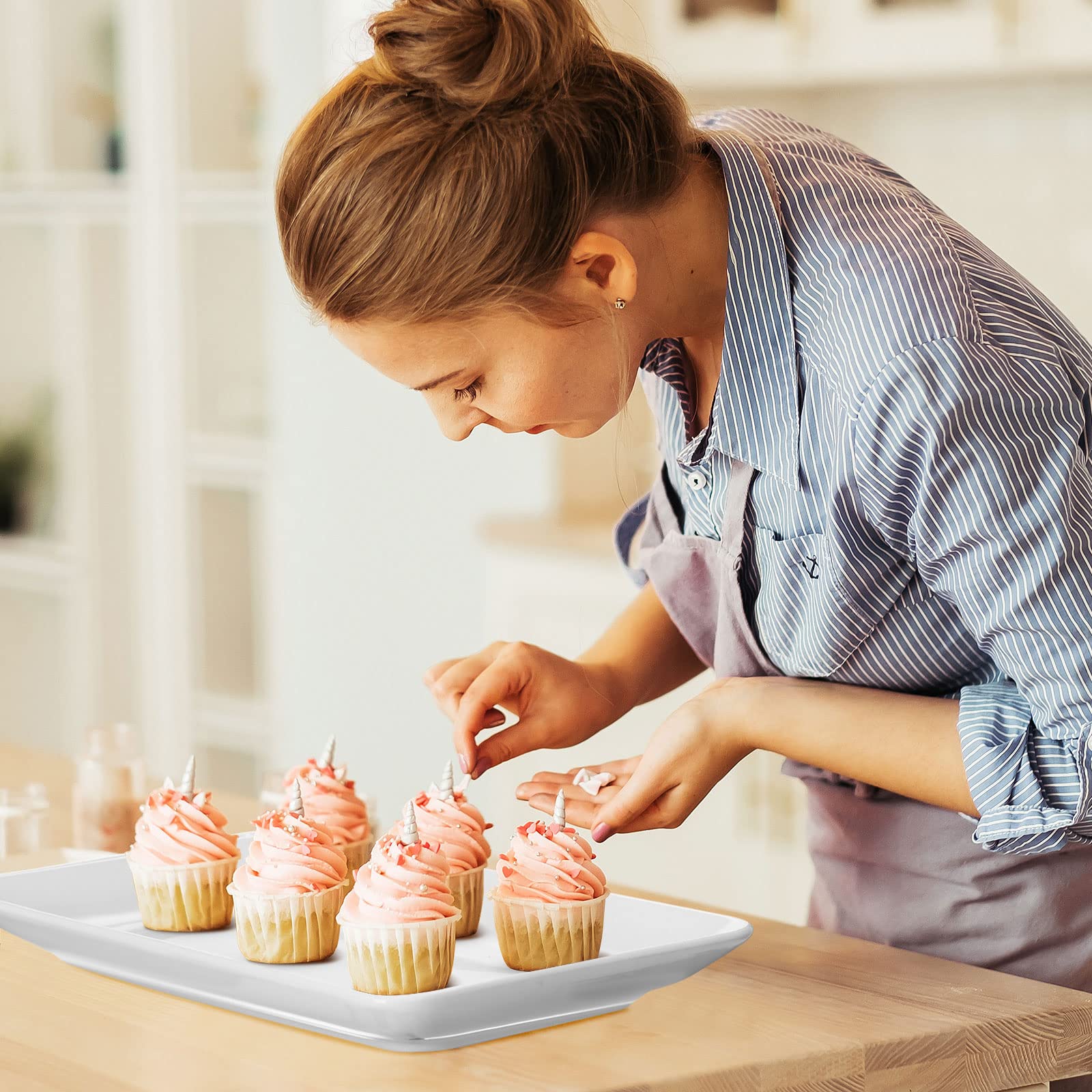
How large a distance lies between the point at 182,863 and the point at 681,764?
1.37 feet

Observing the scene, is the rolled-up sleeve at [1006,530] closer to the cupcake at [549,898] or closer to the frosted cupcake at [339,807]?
the cupcake at [549,898]

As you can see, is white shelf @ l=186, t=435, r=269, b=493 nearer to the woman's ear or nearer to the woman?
the woman

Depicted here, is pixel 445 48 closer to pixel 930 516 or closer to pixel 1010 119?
pixel 930 516

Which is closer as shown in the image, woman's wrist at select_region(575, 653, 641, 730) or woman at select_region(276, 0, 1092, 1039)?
woman at select_region(276, 0, 1092, 1039)

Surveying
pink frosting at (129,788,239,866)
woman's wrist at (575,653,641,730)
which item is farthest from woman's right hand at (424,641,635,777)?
pink frosting at (129,788,239,866)

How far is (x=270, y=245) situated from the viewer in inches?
148

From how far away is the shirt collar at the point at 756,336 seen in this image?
128 cm

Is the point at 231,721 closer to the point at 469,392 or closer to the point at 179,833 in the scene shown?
the point at 179,833

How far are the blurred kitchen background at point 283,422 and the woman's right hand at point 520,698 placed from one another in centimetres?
139

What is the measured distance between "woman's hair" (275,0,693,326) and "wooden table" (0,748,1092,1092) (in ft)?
1.67

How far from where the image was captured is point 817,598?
4.32 ft

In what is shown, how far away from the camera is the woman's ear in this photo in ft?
4.03

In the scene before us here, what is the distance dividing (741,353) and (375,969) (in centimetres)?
54

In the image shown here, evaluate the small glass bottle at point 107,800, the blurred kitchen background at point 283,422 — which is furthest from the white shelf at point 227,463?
the small glass bottle at point 107,800
